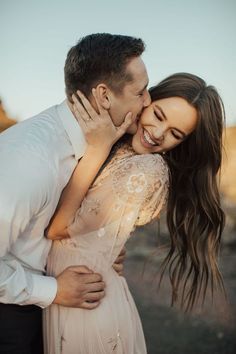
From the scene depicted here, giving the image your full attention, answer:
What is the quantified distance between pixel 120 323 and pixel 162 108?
838mm

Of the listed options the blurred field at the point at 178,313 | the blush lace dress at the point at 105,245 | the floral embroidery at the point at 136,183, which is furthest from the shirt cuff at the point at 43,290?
the blurred field at the point at 178,313

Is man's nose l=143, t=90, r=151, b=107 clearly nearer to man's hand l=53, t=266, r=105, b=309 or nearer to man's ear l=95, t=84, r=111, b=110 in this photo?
man's ear l=95, t=84, r=111, b=110

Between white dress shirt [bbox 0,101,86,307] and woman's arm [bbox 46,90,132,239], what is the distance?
0.03 meters

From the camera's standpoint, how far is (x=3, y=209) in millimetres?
1531

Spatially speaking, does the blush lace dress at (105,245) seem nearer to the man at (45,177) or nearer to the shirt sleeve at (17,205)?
the man at (45,177)

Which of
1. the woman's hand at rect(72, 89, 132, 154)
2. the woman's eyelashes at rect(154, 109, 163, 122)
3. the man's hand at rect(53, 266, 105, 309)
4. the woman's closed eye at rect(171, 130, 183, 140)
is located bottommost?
the man's hand at rect(53, 266, 105, 309)

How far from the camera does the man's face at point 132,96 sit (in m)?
1.87

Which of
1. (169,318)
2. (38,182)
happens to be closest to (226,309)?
(169,318)

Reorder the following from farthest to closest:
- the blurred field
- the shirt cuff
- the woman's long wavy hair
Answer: the blurred field < the woman's long wavy hair < the shirt cuff

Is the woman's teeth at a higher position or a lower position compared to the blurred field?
higher

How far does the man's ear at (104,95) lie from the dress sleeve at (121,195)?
0.71 ft

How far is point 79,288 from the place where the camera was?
1776 mm

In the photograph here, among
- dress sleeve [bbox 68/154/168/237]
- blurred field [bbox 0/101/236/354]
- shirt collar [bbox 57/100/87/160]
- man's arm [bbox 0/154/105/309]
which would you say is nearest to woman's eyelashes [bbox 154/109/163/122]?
dress sleeve [bbox 68/154/168/237]

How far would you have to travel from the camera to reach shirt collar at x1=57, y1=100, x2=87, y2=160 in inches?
69.4
